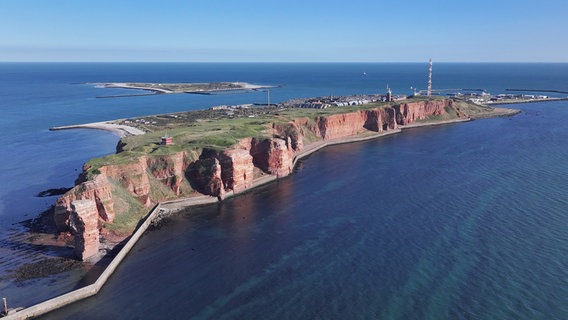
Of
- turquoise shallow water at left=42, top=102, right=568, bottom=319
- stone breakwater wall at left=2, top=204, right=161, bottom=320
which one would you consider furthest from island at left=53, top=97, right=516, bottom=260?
turquoise shallow water at left=42, top=102, right=568, bottom=319

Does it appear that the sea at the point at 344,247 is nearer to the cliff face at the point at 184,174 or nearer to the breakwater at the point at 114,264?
the breakwater at the point at 114,264

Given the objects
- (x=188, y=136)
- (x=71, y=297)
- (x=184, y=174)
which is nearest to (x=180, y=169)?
(x=184, y=174)

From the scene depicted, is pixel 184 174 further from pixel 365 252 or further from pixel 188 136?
pixel 365 252

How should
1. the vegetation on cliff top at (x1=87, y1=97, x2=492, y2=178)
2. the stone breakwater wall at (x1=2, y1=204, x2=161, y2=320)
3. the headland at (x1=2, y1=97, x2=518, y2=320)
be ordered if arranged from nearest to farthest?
the stone breakwater wall at (x1=2, y1=204, x2=161, y2=320) < the headland at (x1=2, y1=97, x2=518, y2=320) < the vegetation on cliff top at (x1=87, y1=97, x2=492, y2=178)

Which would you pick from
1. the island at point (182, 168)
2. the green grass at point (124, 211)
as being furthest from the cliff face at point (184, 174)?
the green grass at point (124, 211)

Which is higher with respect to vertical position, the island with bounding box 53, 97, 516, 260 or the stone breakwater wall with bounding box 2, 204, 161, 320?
the island with bounding box 53, 97, 516, 260

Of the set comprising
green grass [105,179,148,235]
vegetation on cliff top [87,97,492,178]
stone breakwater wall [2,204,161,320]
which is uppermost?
vegetation on cliff top [87,97,492,178]

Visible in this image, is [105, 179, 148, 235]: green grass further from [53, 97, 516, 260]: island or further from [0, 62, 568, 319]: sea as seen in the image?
[0, 62, 568, 319]: sea

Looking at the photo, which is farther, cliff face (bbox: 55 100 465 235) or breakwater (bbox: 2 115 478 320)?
cliff face (bbox: 55 100 465 235)
